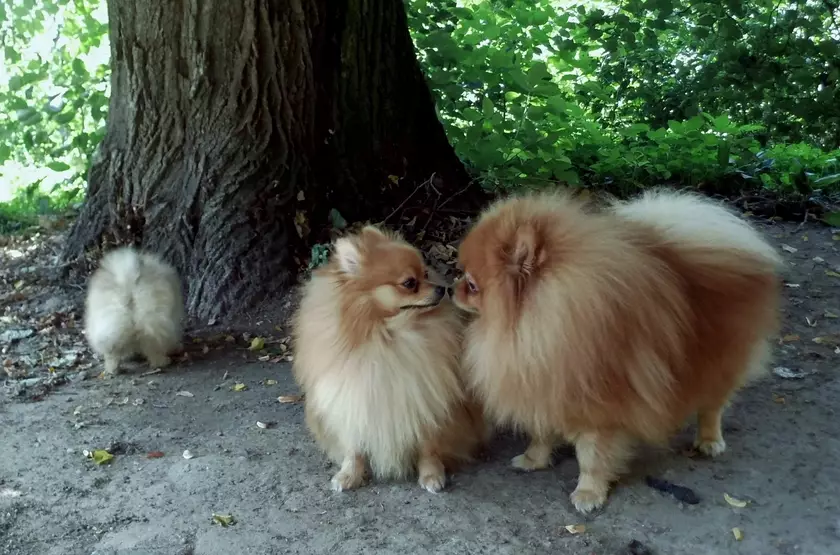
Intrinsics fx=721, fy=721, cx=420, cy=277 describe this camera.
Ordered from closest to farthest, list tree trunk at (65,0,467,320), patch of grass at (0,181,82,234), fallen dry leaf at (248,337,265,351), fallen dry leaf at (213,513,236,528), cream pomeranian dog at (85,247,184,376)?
1. fallen dry leaf at (213,513,236,528)
2. cream pomeranian dog at (85,247,184,376)
3. fallen dry leaf at (248,337,265,351)
4. tree trunk at (65,0,467,320)
5. patch of grass at (0,181,82,234)

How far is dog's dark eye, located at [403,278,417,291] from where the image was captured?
2963 millimetres

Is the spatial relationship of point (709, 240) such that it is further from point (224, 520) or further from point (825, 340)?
point (224, 520)

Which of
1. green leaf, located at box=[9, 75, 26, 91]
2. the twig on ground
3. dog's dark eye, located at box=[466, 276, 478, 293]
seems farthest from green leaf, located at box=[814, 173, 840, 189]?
green leaf, located at box=[9, 75, 26, 91]

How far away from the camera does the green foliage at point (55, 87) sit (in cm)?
612

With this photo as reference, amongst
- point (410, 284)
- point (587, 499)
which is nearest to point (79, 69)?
point (410, 284)

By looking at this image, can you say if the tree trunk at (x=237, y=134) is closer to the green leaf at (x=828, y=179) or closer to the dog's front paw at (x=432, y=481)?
the dog's front paw at (x=432, y=481)

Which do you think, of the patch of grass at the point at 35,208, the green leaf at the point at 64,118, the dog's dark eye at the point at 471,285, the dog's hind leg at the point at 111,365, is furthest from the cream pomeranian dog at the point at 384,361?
the patch of grass at the point at 35,208

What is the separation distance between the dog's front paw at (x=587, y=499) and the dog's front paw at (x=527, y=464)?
1.01ft

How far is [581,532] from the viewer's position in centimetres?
277

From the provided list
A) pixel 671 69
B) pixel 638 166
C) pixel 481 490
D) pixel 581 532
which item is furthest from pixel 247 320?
pixel 671 69

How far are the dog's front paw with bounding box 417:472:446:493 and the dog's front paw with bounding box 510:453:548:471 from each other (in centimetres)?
38

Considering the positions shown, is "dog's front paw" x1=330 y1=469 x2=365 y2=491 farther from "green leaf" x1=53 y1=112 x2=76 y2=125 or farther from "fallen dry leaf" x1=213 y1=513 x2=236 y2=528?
"green leaf" x1=53 y1=112 x2=76 y2=125

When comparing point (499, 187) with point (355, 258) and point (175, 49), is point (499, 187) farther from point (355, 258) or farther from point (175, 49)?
point (355, 258)

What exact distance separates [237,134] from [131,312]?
1421mm
